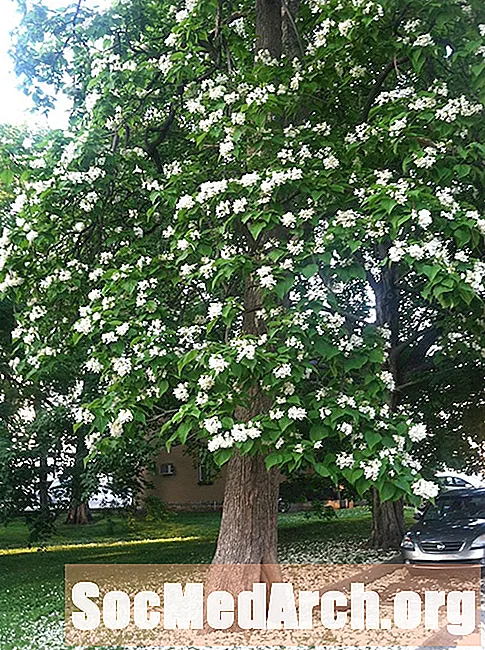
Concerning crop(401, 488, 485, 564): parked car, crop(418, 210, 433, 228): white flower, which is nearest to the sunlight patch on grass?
crop(401, 488, 485, 564): parked car

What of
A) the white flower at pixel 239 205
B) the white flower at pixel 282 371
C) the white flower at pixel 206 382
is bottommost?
the white flower at pixel 206 382

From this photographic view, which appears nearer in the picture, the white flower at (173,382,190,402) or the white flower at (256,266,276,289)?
the white flower at (256,266,276,289)

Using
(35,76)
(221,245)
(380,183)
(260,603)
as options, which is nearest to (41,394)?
(35,76)

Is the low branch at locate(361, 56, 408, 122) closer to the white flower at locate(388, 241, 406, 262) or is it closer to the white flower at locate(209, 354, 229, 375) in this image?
the white flower at locate(388, 241, 406, 262)

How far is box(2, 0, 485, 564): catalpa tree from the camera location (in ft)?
12.9

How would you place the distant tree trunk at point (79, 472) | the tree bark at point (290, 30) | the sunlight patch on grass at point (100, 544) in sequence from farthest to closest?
the sunlight patch on grass at point (100, 544) → the distant tree trunk at point (79, 472) → the tree bark at point (290, 30)

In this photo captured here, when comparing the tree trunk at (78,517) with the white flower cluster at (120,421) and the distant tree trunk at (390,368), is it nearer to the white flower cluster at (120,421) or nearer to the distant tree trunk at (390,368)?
the distant tree trunk at (390,368)

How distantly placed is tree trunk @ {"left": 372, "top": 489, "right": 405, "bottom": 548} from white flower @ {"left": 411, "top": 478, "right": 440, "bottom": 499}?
24.8ft

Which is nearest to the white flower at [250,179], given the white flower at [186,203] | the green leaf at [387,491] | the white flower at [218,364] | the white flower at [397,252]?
the white flower at [186,203]

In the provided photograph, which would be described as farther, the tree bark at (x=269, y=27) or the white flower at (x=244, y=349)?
the tree bark at (x=269, y=27)

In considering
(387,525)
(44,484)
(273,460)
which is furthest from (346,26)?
(387,525)

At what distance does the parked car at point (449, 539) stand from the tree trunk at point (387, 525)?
1.82 metres

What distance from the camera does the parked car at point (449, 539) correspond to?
8.01 m

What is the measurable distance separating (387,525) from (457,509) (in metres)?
1.87
